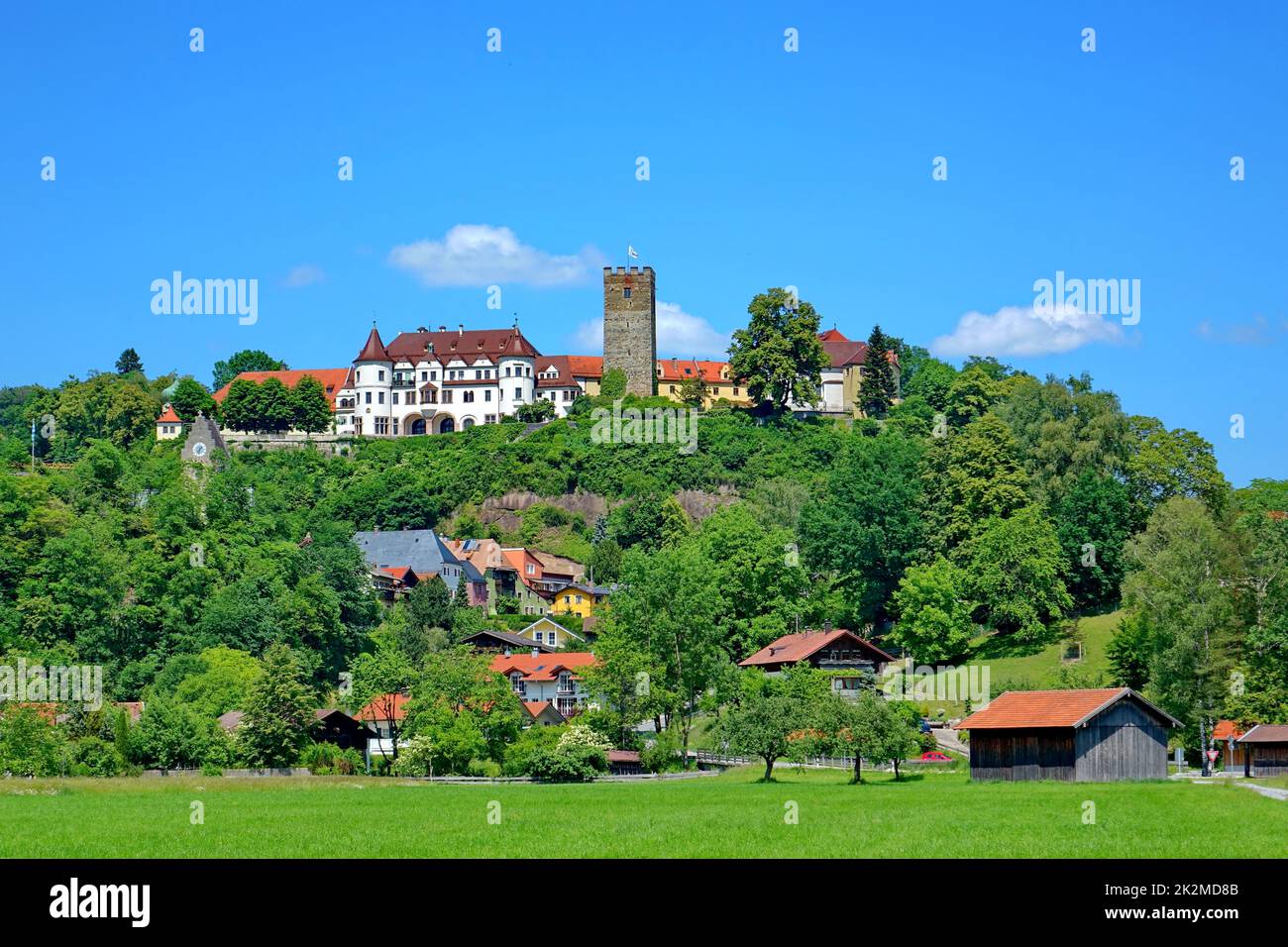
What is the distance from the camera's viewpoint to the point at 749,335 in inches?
5177

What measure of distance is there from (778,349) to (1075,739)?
79.4m

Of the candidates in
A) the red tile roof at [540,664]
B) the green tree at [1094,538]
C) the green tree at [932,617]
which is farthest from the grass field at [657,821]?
the red tile roof at [540,664]

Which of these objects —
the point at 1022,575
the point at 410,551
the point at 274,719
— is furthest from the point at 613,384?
the point at 274,719

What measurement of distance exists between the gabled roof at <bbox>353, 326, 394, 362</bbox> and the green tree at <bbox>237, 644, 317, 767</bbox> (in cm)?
8439

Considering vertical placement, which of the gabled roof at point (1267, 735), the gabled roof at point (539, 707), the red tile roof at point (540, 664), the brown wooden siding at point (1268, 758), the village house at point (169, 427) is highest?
the village house at point (169, 427)

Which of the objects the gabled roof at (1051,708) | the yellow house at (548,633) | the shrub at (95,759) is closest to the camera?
the gabled roof at (1051,708)

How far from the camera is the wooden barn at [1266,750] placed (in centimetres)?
5719

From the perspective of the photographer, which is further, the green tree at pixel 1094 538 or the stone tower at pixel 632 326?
the stone tower at pixel 632 326

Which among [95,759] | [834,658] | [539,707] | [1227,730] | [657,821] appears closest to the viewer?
[657,821]

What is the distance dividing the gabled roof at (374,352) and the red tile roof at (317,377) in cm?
403

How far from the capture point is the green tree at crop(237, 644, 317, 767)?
65.8 m

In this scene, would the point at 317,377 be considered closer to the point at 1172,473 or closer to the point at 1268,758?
the point at 1172,473

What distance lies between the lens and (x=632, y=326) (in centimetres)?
14675

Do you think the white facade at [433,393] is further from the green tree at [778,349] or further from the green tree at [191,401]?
the green tree at [778,349]
